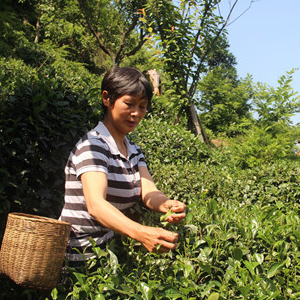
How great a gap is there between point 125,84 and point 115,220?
2.61 ft

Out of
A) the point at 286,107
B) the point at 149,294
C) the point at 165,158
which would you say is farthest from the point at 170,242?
the point at 286,107

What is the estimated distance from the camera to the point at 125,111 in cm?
201

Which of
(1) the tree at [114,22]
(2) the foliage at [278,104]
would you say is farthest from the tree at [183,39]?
(1) the tree at [114,22]

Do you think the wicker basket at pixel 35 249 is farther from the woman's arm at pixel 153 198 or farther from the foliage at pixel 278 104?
the foliage at pixel 278 104

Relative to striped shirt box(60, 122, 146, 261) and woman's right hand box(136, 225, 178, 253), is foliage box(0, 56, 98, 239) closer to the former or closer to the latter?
striped shirt box(60, 122, 146, 261)

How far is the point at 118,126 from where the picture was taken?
2.08 m

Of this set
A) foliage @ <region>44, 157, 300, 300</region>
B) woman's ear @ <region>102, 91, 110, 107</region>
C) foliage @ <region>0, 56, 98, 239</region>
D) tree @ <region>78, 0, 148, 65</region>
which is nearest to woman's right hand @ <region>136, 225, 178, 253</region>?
foliage @ <region>44, 157, 300, 300</region>

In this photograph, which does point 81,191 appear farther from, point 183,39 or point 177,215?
point 183,39

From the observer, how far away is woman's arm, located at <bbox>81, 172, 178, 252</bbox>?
1.44m

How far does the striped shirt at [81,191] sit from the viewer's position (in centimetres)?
185

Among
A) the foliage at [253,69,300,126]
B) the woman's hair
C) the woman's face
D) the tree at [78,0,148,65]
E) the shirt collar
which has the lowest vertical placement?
the shirt collar

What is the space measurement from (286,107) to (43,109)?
694 centimetres

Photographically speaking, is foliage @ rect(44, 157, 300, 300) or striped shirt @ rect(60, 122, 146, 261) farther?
striped shirt @ rect(60, 122, 146, 261)

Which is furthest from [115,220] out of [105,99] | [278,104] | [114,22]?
[114,22]
